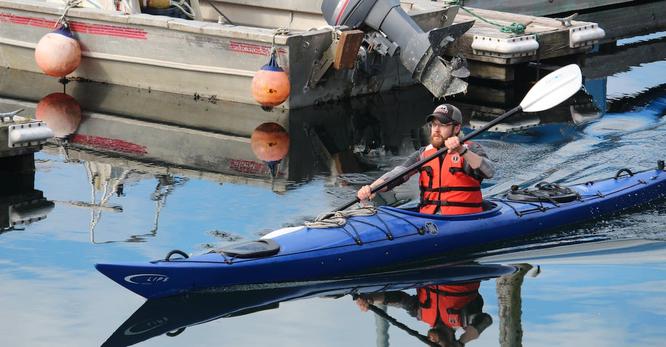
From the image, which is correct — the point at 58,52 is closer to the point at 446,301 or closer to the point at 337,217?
the point at 337,217

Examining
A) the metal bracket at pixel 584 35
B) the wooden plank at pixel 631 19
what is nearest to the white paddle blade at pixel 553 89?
the metal bracket at pixel 584 35

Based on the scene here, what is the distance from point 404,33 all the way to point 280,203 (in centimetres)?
359

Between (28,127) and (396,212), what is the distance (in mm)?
3581

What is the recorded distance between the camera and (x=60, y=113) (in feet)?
48.0

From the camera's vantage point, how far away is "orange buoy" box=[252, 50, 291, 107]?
1406 centimetres

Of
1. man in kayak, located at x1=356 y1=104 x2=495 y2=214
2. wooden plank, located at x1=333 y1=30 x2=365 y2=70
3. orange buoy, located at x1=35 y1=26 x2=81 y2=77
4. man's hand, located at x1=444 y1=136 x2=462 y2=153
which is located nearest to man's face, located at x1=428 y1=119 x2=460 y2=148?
man in kayak, located at x1=356 y1=104 x2=495 y2=214

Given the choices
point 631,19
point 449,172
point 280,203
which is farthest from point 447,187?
point 631,19

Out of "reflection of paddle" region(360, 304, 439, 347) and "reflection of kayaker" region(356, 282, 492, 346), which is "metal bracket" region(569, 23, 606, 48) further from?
"reflection of paddle" region(360, 304, 439, 347)

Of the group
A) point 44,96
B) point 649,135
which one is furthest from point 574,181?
point 44,96

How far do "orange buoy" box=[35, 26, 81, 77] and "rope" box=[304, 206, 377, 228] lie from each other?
6.03 meters

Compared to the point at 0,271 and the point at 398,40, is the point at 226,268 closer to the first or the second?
the point at 0,271

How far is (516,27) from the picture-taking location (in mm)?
16188

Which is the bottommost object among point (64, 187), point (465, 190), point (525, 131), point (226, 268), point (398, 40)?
point (226, 268)

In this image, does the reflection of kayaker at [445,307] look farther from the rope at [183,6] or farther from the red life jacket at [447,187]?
the rope at [183,6]
